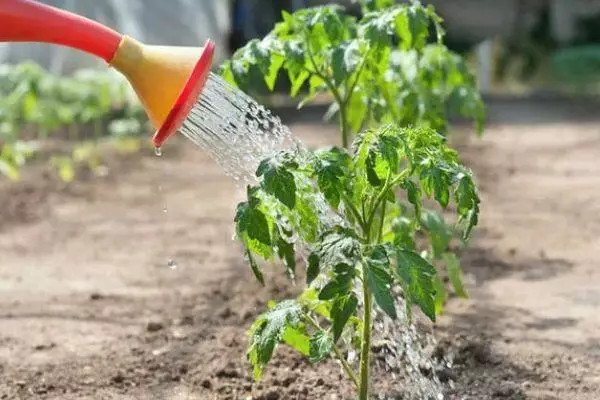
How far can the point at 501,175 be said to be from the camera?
8.41 meters

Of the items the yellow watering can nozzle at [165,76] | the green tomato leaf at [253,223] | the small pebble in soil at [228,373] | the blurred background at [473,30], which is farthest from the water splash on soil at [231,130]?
the blurred background at [473,30]

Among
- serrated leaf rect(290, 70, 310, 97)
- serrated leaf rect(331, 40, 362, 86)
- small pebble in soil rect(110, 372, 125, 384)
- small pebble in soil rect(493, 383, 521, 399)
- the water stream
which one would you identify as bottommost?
small pebble in soil rect(110, 372, 125, 384)

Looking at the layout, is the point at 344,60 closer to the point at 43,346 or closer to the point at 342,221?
the point at 342,221

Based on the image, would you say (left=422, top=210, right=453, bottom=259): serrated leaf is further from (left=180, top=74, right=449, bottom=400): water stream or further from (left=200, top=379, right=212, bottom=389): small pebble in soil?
(left=200, top=379, right=212, bottom=389): small pebble in soil

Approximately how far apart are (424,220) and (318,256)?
142cm

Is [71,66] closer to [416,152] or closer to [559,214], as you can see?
[559,214]

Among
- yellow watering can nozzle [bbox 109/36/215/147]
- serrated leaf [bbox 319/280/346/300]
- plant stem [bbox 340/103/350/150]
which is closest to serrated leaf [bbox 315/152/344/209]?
serrated leaf [bbox 319/280/346/300]

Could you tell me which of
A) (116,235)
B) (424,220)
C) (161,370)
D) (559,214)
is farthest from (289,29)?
(559,214)

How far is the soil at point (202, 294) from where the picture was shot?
148 inches

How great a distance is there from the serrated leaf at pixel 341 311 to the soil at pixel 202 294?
3.02ft

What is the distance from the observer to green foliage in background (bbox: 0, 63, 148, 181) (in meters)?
8.06

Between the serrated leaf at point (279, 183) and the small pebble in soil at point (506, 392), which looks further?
the small pebble in soil at point (506, 392)

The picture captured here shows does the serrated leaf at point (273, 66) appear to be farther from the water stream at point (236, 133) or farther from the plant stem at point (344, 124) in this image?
the plant stem at point (344, 124)

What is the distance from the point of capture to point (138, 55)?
2.97 meters
